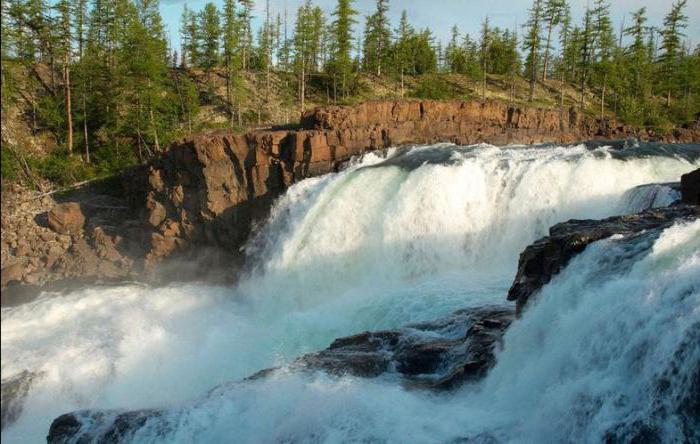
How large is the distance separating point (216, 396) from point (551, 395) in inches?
212

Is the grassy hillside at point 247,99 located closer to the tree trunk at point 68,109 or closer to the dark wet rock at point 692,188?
the tree trunk at point 68,109

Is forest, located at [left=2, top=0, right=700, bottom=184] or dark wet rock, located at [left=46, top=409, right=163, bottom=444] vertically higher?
forest, located at [left=2, top=0, right=700, bottom=184]

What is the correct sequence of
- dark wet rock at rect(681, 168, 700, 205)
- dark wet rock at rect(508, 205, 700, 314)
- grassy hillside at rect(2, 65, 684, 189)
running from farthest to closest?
grassy hillside at rect(2, 65, 684, 189)
dark wet rock at rect(681, 168, 700, 205)
dark wet rock at rect(508, 205, 700, 314)

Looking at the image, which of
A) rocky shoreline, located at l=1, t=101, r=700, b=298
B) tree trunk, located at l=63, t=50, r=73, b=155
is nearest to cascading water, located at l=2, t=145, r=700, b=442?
rocky shoreline, located at l=1, t=101, r=700, b=298

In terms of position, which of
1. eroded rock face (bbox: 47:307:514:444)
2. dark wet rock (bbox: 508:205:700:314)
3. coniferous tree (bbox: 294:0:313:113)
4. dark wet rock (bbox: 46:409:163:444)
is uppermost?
coniferous tree (bbox: 294:0:313:113)

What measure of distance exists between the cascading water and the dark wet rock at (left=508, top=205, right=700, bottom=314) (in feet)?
1.60

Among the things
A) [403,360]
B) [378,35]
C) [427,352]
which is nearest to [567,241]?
[427,352]

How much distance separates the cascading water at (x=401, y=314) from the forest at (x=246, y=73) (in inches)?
655

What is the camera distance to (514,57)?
5703 centimetres

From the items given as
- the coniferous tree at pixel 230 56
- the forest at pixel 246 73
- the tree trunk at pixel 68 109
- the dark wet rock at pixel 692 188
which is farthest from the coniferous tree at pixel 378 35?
the dark wet rock at pixel 692 188

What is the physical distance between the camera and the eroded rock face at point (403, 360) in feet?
29.7

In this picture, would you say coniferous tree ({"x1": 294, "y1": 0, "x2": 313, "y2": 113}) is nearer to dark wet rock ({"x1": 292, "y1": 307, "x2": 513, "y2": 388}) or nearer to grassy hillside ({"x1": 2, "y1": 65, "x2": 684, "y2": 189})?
grassy hillside ({"x1": 2, "y1": 65, "x2": 684, "y2": 189})

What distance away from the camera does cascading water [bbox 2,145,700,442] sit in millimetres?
7191

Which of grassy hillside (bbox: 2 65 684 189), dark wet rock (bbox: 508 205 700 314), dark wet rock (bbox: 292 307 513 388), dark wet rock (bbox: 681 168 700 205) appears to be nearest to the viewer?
dark wet rock (bbox: 508 205 700 314)
